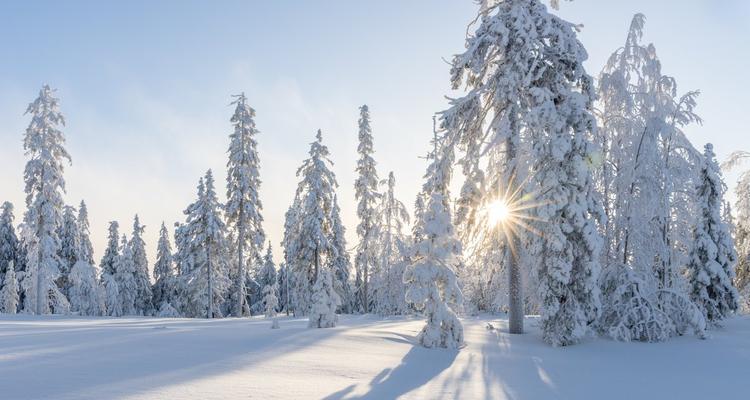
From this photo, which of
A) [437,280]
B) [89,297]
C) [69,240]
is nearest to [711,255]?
[437,280]

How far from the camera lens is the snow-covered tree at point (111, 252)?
53031 mm

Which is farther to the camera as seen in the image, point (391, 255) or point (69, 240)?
point (69, 240)

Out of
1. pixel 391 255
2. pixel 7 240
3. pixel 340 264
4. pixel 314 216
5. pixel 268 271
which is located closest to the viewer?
pixel 314 216

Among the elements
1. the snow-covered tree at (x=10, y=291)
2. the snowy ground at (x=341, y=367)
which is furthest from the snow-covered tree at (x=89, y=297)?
the snowy ground at (x=341, y=367)

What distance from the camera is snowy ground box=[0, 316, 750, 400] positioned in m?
6.57

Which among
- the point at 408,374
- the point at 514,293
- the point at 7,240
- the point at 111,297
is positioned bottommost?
the point at 111,297

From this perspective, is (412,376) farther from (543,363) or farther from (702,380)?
(702,380)

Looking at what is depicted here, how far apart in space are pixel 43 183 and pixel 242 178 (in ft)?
38.5

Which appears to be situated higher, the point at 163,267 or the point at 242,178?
the point at 242,178

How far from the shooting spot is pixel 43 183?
30016 mm

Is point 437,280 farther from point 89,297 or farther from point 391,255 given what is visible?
point 89,297

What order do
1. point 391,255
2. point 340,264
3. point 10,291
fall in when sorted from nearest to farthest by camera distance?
point 391,255
point 10,291
point 340,264

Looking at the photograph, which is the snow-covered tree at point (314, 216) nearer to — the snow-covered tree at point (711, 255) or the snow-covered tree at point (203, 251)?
the snow-covered tree at point (203, 251)

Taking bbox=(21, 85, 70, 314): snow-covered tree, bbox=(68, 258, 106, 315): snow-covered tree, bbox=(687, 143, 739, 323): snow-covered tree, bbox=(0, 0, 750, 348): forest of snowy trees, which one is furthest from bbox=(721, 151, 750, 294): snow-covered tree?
bbox=(68, 258, 106, 315): snow-covered tree
